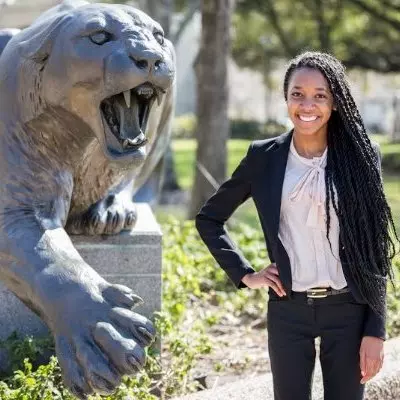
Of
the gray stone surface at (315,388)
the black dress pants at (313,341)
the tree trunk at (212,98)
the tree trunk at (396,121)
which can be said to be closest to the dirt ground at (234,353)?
the gray stone surface at (315,388)

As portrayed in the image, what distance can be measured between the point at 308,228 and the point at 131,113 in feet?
2.35

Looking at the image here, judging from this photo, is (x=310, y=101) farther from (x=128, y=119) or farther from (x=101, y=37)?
(x=101, y=37)

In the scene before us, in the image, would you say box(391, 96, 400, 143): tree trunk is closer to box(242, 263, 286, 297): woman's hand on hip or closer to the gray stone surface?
the gray stone surface

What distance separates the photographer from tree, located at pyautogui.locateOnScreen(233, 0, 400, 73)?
19.9 meters

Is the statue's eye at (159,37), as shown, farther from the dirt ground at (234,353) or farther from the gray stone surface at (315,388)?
the dirt ground at (234,353)

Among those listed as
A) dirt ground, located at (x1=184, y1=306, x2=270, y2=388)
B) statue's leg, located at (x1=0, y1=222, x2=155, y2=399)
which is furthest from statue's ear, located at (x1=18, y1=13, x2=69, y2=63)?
dirt ground, located at (x1=184, y1=306, x2=270, y2=388)

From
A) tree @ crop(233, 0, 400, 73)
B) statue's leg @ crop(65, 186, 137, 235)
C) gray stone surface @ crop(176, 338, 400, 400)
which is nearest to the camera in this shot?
gray stone surface @ crop(176, 338, 400, 400)

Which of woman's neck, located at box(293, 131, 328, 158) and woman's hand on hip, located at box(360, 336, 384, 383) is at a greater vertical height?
woman's neck, located at box(293, 131, 328, 158)

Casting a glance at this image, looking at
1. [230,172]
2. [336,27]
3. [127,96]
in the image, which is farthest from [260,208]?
[336,27]

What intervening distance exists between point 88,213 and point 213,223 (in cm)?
101

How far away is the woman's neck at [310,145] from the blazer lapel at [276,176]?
4cm

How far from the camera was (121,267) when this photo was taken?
402 centimetres

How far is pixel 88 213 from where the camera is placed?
12.6ft

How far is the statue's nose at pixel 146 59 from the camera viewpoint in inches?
107
